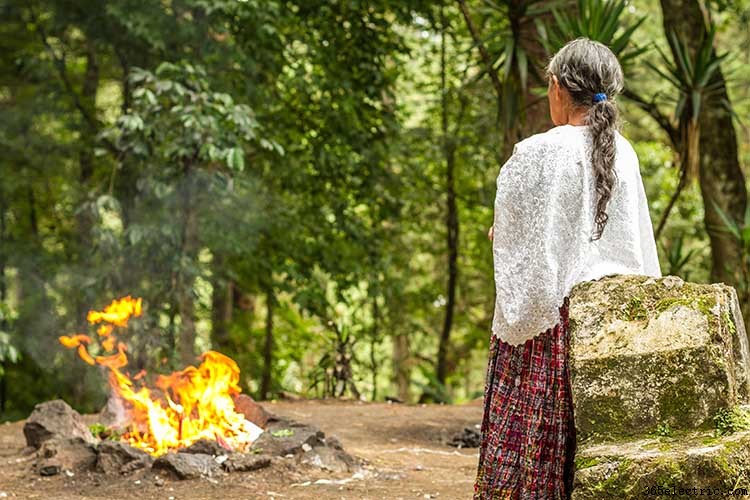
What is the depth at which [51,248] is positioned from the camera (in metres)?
12.1

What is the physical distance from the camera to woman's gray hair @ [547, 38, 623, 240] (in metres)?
3.29

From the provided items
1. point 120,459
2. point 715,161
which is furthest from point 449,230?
point 120,459

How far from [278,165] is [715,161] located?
181 inches

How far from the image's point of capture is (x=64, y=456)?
5855mm

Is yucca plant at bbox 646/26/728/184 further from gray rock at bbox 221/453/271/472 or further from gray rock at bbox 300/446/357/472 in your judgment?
gray rock at bbox 221/453/271/472

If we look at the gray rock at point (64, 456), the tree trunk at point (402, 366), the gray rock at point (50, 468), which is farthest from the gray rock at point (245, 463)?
the tree trunk at point (402, 366)

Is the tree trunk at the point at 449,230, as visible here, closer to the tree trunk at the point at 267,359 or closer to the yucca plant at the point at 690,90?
the tree trunk at the point at 267,359

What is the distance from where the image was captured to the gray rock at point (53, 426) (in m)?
6.35

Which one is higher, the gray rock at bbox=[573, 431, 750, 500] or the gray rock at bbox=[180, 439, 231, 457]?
the gray rock at bbox=[573, 431, 750, 500]

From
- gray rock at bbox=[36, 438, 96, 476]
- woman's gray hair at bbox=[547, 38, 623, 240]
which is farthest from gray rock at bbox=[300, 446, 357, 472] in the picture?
woman's gray hair at bbox=[547, 38, 623, 240]

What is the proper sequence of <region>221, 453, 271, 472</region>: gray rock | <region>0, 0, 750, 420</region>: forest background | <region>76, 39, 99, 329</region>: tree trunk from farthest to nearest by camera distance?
<region>76, 39, 99, 329</region>: tree trunk
<region>0, 0, 750, 420</region>: forest background
<region>221, 453, 271, 472</region>: gray rock

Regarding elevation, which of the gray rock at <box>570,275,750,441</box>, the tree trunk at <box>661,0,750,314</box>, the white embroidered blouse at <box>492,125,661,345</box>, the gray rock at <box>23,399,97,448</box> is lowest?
the gray rock at <box>23,399,97,448</box>

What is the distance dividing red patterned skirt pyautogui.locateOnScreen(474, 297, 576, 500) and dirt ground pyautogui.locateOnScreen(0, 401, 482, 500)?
1.88 metres

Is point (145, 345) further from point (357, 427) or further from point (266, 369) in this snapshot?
point (266, 369)
